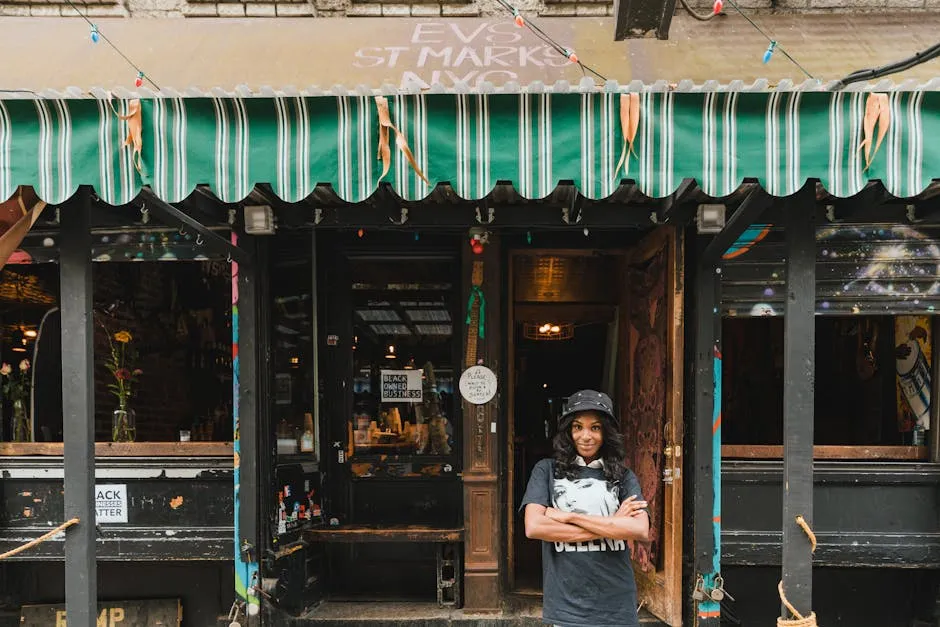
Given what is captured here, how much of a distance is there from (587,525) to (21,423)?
5.20 m

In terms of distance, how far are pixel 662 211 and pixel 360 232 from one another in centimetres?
251

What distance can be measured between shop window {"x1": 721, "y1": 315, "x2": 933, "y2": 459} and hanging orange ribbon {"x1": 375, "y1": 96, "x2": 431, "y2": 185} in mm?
3951

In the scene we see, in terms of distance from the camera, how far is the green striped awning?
9.23ft

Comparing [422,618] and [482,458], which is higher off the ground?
[482,458]

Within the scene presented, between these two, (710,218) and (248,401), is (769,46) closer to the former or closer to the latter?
(710,218)

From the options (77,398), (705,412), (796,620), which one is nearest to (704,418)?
(705,412)

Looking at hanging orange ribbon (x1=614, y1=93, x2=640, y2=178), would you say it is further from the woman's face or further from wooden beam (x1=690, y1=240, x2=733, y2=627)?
wooden beam (x1=690, y1=240, x2=733, y2=627)

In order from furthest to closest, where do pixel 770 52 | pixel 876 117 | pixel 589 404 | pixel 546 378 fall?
Result: 1. pixel 546 378
2. pixel 770 52
3. pixel 589 404
4. pixel 876 117

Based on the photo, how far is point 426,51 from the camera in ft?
16.6

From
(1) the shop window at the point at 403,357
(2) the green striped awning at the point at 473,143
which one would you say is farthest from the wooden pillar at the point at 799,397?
(1) the shop window at the point at 403,357

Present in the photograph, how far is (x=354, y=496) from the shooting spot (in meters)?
5.96

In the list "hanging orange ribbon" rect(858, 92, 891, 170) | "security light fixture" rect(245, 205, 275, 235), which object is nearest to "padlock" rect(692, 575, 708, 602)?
"hanging orange ribbon" rect(858, 92, 891, 170)

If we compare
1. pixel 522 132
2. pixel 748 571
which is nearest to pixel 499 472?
pixel 748 571

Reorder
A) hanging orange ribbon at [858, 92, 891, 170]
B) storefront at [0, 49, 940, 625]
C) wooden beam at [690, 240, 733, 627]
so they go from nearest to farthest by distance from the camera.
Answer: hanging orange ribbon at [858, 92, 891, 170] < storefront at [0, 49, 940, 625] < wooden beam at [690, 240, 733, 627]
